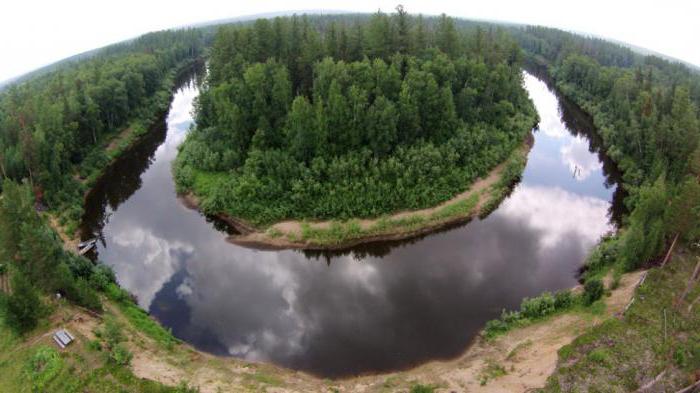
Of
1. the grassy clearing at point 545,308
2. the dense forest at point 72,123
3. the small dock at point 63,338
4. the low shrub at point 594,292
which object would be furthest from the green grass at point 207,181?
the low shrub at point 594,292

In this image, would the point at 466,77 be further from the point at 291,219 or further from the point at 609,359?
the point at 609,359

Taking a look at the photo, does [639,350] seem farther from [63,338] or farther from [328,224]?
[63,338]

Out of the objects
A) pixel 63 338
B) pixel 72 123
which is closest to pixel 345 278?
pixel 63 338

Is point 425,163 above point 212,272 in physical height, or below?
above

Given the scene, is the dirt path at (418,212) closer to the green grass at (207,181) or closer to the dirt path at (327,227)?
the dirt path at (327,227)

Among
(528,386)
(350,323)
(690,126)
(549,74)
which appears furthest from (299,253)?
(549,74)
